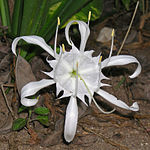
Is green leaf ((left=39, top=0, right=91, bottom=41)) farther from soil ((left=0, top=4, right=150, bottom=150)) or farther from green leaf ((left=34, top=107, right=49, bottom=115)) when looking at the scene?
green leaf ((left=34, top=107, right=49, bottom=115))

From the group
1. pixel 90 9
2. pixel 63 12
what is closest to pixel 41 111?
pixel 63 12

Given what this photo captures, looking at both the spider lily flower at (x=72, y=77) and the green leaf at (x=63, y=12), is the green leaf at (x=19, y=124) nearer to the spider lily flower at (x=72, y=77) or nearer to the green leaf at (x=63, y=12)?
the spider lily flower at (x=72, y=77)

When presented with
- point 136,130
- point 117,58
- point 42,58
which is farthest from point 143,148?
point 42,58

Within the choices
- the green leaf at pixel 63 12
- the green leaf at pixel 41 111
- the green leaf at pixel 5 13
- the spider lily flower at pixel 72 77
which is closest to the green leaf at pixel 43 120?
the green leaf at pixel 41 111

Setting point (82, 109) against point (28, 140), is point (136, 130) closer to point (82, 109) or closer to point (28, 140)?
point (82, 109)

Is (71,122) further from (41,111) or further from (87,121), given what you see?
(87,121)
